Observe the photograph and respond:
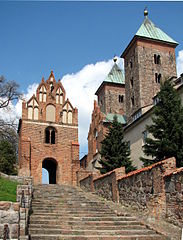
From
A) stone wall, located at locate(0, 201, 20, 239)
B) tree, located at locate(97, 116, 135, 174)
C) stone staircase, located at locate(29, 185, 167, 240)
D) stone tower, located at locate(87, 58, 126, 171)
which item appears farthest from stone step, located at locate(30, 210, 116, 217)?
stone tower, located at locate(87, 58, 126, 171)

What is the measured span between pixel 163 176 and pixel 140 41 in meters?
30.5

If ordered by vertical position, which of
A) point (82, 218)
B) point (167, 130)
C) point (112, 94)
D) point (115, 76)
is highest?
point (115, 76)

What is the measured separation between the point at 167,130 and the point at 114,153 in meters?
5.77

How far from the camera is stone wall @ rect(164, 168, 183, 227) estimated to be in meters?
8.91

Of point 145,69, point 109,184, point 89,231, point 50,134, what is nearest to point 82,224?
point 89,231

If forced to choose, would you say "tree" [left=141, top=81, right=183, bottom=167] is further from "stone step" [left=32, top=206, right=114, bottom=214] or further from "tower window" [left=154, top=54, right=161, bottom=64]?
"tower window" [left=154, top=54, right=161, bottom=64]

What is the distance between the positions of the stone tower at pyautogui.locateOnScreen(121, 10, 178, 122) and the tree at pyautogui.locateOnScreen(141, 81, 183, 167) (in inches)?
750

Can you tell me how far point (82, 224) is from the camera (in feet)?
33.4

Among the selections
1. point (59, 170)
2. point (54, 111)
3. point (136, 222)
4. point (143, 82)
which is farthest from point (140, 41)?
point (136, 222)

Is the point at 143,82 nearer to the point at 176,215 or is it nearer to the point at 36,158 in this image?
the point at 36,158

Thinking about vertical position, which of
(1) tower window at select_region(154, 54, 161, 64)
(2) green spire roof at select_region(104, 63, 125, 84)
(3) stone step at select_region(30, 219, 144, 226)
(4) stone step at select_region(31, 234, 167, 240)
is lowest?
(4) stone step at select_region(31, 234, 167, 240)

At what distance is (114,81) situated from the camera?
161 feet

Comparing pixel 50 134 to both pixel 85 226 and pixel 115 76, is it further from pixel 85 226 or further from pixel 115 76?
pixel 115 76

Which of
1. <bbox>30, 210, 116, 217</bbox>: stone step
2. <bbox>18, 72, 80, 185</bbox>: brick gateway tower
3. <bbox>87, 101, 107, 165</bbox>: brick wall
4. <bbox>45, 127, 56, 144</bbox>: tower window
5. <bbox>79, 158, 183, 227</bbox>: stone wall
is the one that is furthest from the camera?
<bbox>87, 101, 107, 165</bbox>: brick wall
